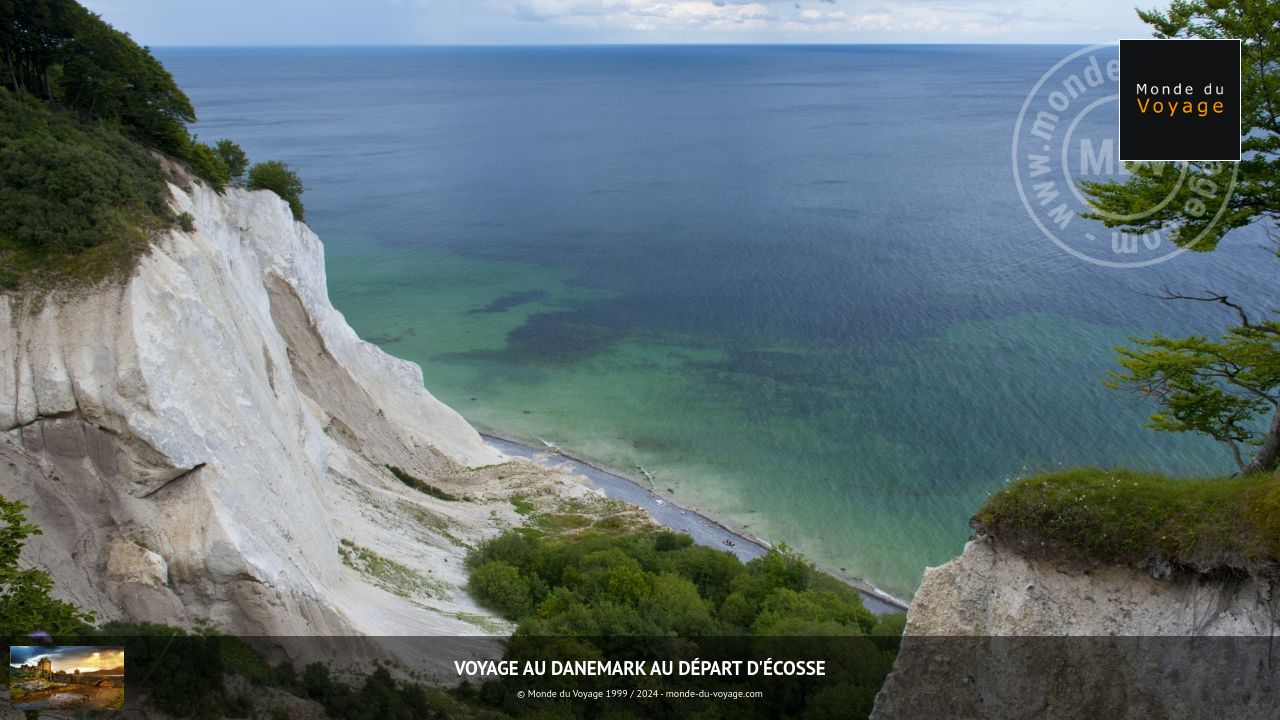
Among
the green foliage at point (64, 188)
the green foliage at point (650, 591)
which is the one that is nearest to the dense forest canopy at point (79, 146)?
the green foliage at point (64, 188)

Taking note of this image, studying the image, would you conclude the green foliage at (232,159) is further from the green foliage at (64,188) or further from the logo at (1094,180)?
the logo at (1094,180)

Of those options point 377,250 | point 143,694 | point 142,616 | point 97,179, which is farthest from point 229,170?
point 377,250

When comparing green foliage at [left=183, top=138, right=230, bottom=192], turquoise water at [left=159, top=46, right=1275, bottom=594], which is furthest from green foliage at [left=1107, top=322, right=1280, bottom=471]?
green foliage at [left=183, top=138, right=230, bottom=192]

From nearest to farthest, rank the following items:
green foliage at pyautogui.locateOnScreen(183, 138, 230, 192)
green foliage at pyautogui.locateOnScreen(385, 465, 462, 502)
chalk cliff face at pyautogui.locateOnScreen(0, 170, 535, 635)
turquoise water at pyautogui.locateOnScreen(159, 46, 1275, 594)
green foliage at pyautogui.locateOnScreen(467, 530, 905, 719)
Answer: chalk cliff face at pyautogui.locateOnScreen(0, 170, 535, 635) < green foliage at pyautogui.locateOnScreen(467, 530, 905, 719) < green foliage at pyautogui.locateOnScreen(183, 138, 230, 192) < green foliage at pyautogui.locateOnScreen(385, 465, 462, 502) < turquoise water at pyautogui.locateOnScreen(159, 46, 1275, 594)

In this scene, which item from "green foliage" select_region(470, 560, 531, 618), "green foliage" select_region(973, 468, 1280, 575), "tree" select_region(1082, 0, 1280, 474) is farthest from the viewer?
"green foliage" select_region(470, 560, 531, 618)

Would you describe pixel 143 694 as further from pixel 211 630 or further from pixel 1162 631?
pixel 1162 631

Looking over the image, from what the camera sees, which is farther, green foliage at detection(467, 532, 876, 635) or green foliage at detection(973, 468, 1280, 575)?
green foliage at detection(467, 532, 876, 635)

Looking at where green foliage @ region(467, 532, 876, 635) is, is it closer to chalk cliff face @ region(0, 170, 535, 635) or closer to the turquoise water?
chalk cliff face @ region(0, 170, 535, 635)
